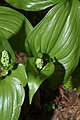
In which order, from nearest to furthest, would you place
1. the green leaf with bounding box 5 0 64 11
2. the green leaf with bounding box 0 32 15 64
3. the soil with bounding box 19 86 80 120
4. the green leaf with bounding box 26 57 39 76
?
the green leaf with bounding box 0 32 15 64 < the green leaf with bounding box 26 57 39 76 < the green leaf with bounding box 5 0 64 11 < the soil with bounding box 19 86 80 120

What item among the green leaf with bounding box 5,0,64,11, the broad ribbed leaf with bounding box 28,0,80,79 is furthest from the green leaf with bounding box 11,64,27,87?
the green leaf with bounding box 5,0,64,11

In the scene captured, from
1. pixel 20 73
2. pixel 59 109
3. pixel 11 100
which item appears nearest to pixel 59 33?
pixel 20 73

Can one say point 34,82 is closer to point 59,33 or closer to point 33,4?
point 59,33

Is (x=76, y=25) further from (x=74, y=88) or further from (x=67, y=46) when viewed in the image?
(x=74, y=88)

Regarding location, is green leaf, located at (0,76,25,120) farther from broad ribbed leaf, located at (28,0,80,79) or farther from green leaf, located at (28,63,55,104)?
broad ribbed leaf, located at (28,0,80,79)

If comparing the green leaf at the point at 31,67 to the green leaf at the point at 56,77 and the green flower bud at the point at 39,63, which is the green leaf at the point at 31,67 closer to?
the green flower bud at the point at 39,63
